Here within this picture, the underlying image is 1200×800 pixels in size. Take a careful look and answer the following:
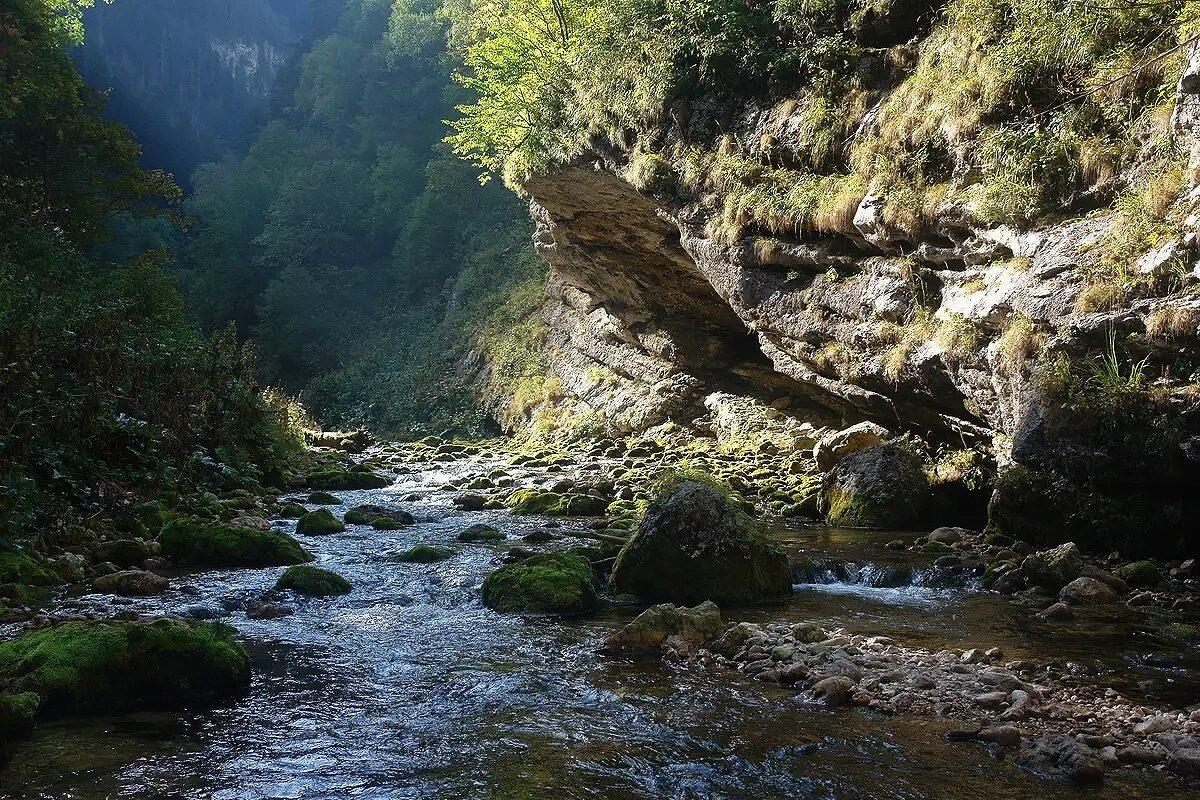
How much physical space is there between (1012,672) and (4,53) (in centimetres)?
1722

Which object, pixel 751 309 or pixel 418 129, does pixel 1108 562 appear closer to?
pixel 751 309

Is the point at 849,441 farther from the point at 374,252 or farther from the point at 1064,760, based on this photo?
the point at 374,252

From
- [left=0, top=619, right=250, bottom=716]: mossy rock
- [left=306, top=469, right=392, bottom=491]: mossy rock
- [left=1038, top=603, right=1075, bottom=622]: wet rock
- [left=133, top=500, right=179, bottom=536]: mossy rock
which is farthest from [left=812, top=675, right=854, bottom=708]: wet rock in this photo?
[left=306, top=469, right=392, bottom=491]: mossy rock

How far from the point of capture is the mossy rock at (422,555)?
8938 mm

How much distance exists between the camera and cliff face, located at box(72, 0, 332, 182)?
5234cm

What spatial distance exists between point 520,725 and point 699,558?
3.15m

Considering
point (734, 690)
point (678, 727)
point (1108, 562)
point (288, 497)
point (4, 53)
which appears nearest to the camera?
point (678, 727)

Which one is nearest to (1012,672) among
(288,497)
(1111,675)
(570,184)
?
(1111,675)

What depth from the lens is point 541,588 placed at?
7.18 metres

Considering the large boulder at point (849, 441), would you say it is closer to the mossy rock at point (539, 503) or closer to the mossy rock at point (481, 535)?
the mossy rock at point (539, 503)

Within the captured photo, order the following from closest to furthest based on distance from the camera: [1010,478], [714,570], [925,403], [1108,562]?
[714,570] < [1108,562] < [1010,478] < [925,403]

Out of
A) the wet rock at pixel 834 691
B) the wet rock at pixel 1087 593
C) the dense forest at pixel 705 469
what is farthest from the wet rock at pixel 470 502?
the wet rock at pixel 834 691

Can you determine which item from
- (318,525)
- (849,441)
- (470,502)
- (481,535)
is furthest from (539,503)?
(849,441)

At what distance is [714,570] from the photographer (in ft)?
24.2
